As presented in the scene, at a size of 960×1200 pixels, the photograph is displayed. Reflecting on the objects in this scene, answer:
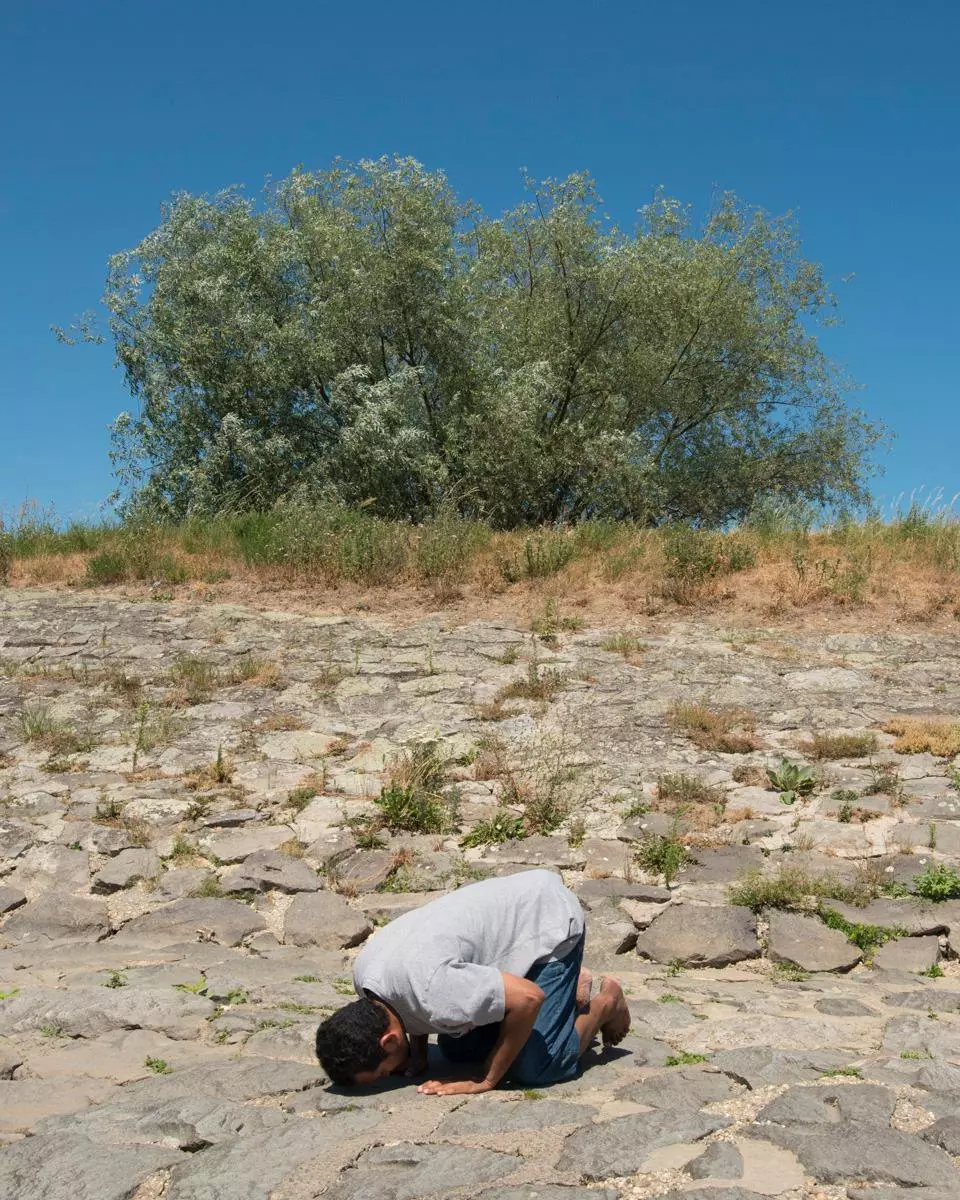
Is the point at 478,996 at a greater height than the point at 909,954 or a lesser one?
greater

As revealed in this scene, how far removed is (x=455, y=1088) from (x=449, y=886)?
321 centimetres

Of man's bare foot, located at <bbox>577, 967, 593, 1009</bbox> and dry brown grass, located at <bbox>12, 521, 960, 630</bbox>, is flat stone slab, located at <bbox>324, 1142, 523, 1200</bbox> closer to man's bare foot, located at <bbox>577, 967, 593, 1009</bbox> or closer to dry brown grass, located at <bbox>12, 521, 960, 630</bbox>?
man's bare foot, located at <bbox>577, 967, 593, 1009</bbox>

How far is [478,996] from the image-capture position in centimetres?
398

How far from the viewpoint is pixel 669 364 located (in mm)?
20453

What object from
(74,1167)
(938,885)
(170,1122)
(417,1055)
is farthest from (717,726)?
(74,1167)

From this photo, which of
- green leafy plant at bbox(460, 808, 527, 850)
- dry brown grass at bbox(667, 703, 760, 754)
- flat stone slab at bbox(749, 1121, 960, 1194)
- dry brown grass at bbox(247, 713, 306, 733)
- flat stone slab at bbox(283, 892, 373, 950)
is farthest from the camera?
dry brown grass at bbox(247, 713, 306, 733)

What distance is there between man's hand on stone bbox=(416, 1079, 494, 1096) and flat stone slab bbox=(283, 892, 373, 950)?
254cm

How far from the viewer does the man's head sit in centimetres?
401

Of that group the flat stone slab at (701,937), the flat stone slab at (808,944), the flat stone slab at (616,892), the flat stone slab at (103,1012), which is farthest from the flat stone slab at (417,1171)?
the flat stone slab at (616,892)

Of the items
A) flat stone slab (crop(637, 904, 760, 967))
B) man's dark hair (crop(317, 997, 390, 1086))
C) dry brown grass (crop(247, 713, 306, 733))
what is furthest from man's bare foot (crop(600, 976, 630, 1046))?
dry brown grass (crop(247, 713, 306, 733))

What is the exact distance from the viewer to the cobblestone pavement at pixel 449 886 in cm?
331

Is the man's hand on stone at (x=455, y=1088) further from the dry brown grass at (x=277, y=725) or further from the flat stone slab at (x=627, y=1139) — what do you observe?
the dry brown grass at (x=277, y=725)

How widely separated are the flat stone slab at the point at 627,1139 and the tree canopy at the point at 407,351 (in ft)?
46.6

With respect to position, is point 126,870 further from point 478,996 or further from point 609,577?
point 609,577
